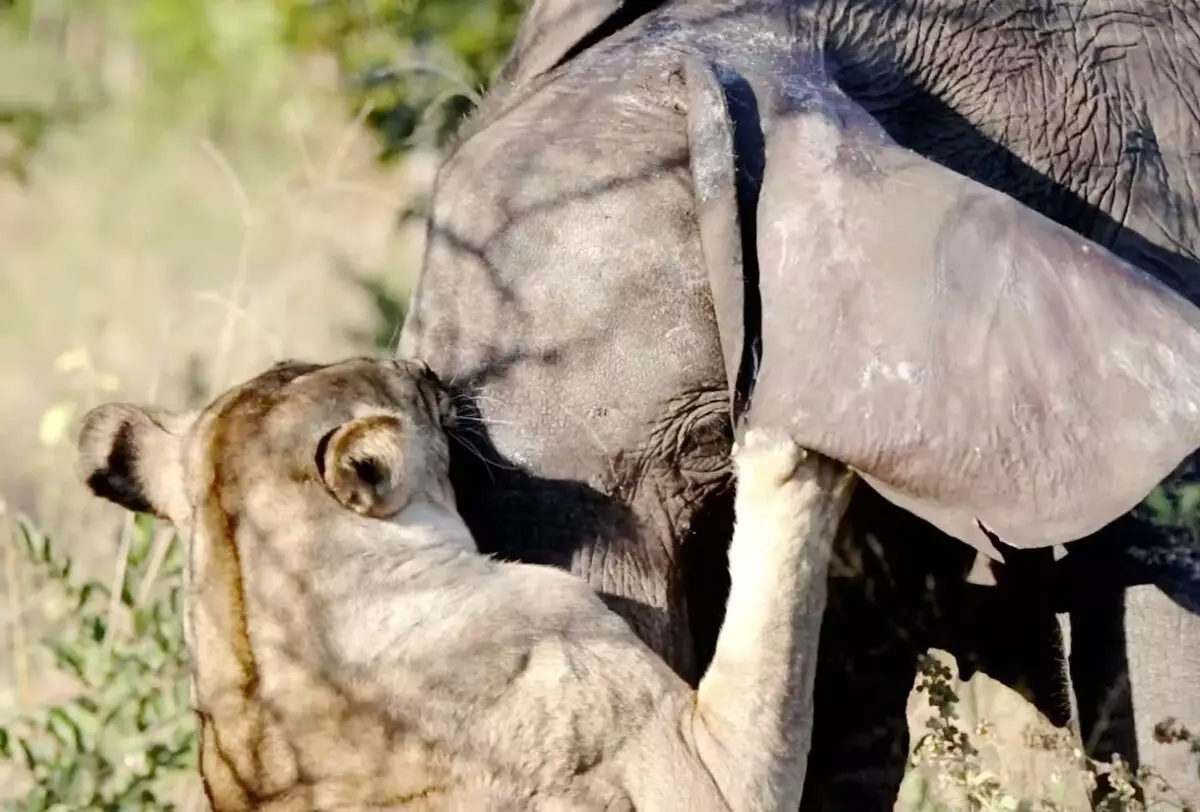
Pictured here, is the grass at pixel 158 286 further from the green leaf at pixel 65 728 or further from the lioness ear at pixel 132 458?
the lioness ear at pixel 132 458

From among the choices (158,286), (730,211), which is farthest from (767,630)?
(158,286)

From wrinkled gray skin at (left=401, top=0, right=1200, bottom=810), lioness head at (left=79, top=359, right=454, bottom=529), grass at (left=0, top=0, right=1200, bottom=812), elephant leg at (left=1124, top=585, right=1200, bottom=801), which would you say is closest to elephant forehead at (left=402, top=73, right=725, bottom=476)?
wrinkled gray skin at (left=401, top=0, right=1200, bottom=810)

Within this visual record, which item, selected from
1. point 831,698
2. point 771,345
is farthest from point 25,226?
point 771,345

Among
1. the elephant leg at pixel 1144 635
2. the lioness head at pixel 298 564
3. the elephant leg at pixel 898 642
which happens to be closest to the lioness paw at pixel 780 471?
the lioness head at pixel 298 564

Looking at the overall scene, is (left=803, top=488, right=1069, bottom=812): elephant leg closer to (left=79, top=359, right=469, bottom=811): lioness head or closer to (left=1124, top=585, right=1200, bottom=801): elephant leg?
(left=1124, top=585, right=1200, bottom=801): elephant leg

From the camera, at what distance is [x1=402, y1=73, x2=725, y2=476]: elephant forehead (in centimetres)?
321

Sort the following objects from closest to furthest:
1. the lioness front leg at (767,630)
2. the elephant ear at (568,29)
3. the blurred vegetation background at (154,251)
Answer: the lioness front leg at (767,630)
the elephant ear at (568,29)
the blurred vegetation background at (154,251)

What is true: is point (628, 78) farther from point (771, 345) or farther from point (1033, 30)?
point (1033, 30)

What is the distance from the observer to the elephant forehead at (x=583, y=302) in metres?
3.21

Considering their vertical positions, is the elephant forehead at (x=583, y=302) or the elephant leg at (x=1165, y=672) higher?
the elephant forehead at (x=583, y=302)

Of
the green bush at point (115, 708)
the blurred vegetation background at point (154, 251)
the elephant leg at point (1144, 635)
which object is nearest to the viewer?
the elephant leg at point (1144, 635)

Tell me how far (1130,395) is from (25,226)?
6.54 meters

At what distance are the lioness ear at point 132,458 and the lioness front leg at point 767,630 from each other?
923mm

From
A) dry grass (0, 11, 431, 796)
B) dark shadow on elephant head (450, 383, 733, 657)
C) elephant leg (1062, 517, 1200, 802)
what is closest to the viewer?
dark shadow on elephant head (450, 383, 733, 657)
